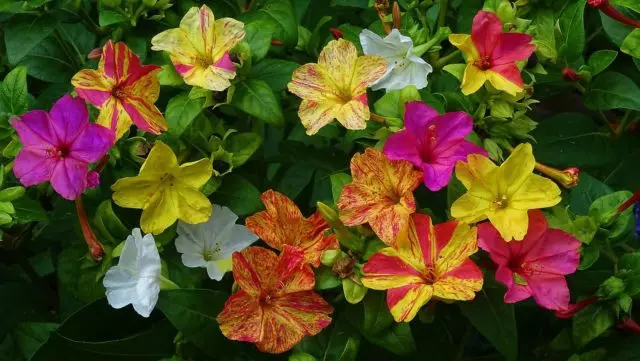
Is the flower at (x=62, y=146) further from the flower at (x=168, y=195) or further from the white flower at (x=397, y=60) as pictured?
the white flower at (x=397, y=60)

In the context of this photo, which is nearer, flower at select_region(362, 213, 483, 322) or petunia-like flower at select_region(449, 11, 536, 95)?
flower at select_region(362, 213, 483, 322)

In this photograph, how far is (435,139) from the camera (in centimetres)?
103

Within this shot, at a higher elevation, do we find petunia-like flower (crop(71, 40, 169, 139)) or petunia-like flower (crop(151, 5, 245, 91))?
petunia-like flower (crop(151, 5, 245, 91))

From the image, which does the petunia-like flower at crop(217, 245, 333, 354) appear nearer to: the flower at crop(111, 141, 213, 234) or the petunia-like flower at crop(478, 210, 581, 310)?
the flower at crop(111, 141, 213, 234)

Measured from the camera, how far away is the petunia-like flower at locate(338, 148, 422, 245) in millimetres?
999

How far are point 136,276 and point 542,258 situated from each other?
1.50ft

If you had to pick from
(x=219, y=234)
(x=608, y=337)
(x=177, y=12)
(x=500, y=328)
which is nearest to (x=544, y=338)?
(x=608, y=337)

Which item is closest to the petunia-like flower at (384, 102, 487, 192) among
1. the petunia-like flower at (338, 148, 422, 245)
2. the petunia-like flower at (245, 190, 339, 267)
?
the petunia-like flower at (338, 148, 422, 245)

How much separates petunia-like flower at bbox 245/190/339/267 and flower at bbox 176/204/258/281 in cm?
5

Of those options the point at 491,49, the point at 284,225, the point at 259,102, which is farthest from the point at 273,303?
the point at 491,49

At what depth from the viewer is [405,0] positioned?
1284mm

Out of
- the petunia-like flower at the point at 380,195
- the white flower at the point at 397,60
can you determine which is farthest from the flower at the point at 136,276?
the white flower at the point at 397,60

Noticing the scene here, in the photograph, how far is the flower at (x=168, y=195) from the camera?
1.06 m

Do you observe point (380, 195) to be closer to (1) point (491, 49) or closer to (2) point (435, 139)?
(2) point (435, 139)
